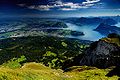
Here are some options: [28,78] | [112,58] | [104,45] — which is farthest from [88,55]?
[28,78]

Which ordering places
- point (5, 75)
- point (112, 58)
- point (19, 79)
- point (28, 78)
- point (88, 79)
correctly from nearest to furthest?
point (5, 75) < point (19, 79) < point (28, 78) < point (88, 79) < point (112, 58)

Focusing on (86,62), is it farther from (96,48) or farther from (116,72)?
(116,72)

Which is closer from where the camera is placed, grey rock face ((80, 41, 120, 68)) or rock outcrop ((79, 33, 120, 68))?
rock outcrop ((79, 33, 120, 68))

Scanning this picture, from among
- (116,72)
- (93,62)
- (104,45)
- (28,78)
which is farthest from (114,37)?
(28,78)

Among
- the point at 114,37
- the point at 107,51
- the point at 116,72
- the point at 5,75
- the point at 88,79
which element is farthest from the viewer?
the point at 114,37

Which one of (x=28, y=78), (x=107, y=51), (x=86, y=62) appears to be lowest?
(x=86, y=62)

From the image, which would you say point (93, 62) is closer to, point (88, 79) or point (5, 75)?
point (88, 79)

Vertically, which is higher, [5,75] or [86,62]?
[5,75]

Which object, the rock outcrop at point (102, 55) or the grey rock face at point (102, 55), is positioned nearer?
the rock outcrop at point (102, 55)

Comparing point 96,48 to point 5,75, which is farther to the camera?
point 96,48
